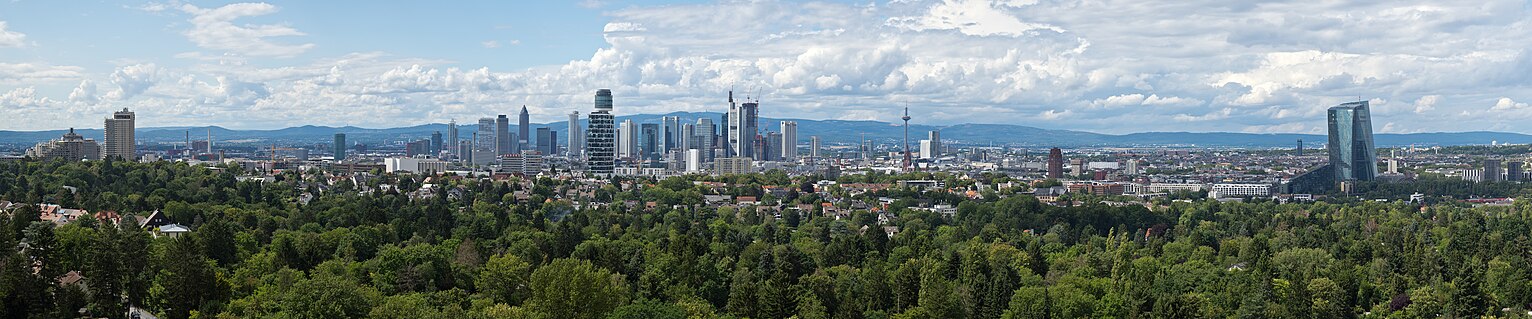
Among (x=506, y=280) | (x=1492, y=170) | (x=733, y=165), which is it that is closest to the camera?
(x=506, y=280)

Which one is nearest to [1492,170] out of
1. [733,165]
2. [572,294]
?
[733,165]

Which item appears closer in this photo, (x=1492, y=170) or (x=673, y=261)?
(x=673, y=261)

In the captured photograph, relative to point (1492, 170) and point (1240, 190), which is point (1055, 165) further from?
point (1492, 170)

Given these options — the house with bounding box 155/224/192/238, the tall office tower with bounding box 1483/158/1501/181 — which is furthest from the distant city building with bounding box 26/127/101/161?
the tall office tower with bounding box 1483/158/1501/181

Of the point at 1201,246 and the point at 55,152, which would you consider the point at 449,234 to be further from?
the point at 55,152

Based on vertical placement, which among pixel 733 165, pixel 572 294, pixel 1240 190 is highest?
pixel 572 294

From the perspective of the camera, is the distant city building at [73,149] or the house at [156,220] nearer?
the house at [156,220]

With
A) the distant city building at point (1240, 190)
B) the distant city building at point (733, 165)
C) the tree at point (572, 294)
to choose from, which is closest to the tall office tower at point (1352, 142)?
the distant city building at point (1240, 190)

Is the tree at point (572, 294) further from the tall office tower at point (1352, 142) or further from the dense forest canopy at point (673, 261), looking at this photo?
the tall office tower at point (1352, 142)
